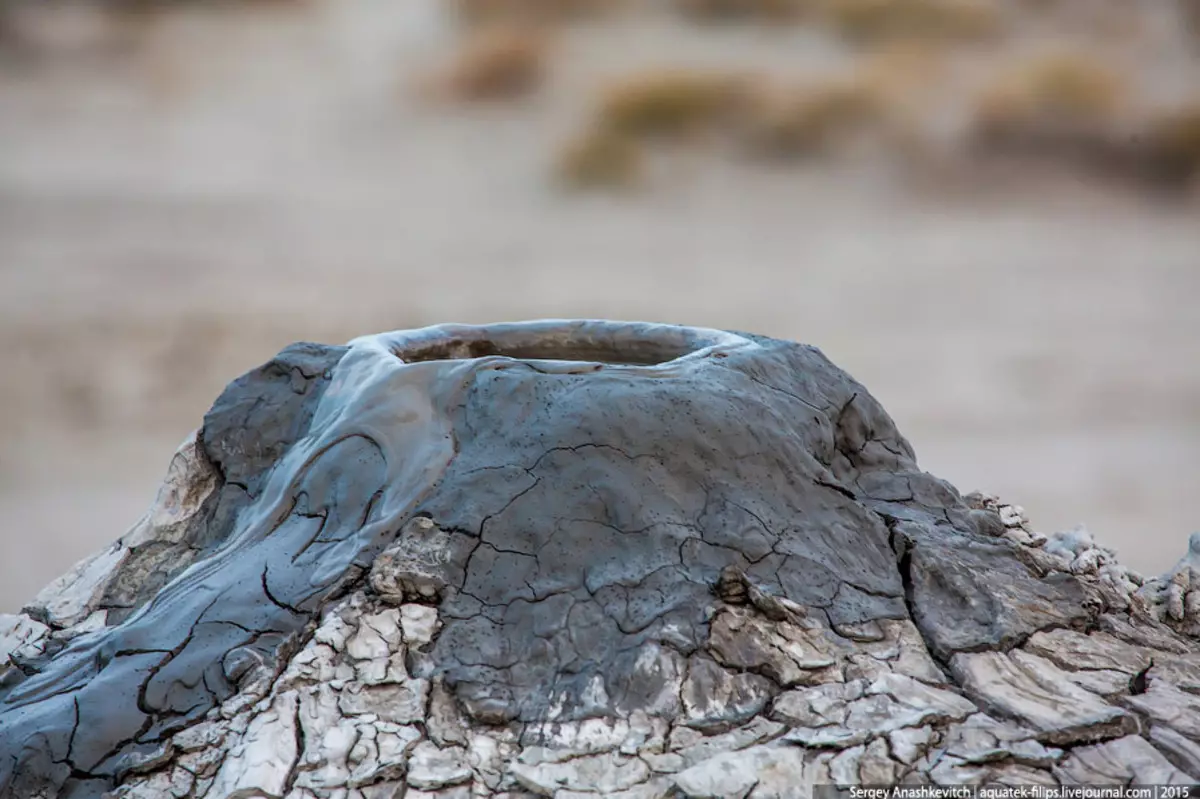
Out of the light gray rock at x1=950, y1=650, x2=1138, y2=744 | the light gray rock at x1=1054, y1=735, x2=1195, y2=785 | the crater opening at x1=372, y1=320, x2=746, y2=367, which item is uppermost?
the crater opening at x1=372, y1=320, x2=746, y2=367

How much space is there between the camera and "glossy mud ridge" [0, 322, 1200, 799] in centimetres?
196

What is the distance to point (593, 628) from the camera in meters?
2.09

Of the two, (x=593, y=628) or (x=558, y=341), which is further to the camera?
(x=558, y=341)

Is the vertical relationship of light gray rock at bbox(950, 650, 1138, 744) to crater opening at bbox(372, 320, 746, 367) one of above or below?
below

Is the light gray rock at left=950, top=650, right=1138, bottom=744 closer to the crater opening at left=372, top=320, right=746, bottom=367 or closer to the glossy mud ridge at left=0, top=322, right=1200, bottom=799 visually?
the glossy mud ridge at left=0, top=322, right=1200, bottom=799

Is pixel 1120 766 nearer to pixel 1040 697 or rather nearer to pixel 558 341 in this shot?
pixel 1040 697

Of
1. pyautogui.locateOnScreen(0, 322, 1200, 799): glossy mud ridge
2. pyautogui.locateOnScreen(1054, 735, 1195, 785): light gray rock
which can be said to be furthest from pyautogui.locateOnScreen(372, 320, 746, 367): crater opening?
pyautogui.locateOnScreen(1054, 735, 1195, 785): light gray rock

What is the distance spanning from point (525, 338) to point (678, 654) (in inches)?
41.7

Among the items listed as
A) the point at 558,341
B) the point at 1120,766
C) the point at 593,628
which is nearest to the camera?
the point at 1120,766

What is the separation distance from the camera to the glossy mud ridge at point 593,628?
6.43ft

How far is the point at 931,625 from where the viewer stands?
7.26 feet

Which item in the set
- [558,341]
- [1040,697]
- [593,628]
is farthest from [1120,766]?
[558,341]

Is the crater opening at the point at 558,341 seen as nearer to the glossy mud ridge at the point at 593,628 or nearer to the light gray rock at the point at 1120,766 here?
the glossy mud ridge at the point at 593,628

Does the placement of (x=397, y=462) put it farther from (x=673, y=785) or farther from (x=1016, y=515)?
(x=1016, y=515)
